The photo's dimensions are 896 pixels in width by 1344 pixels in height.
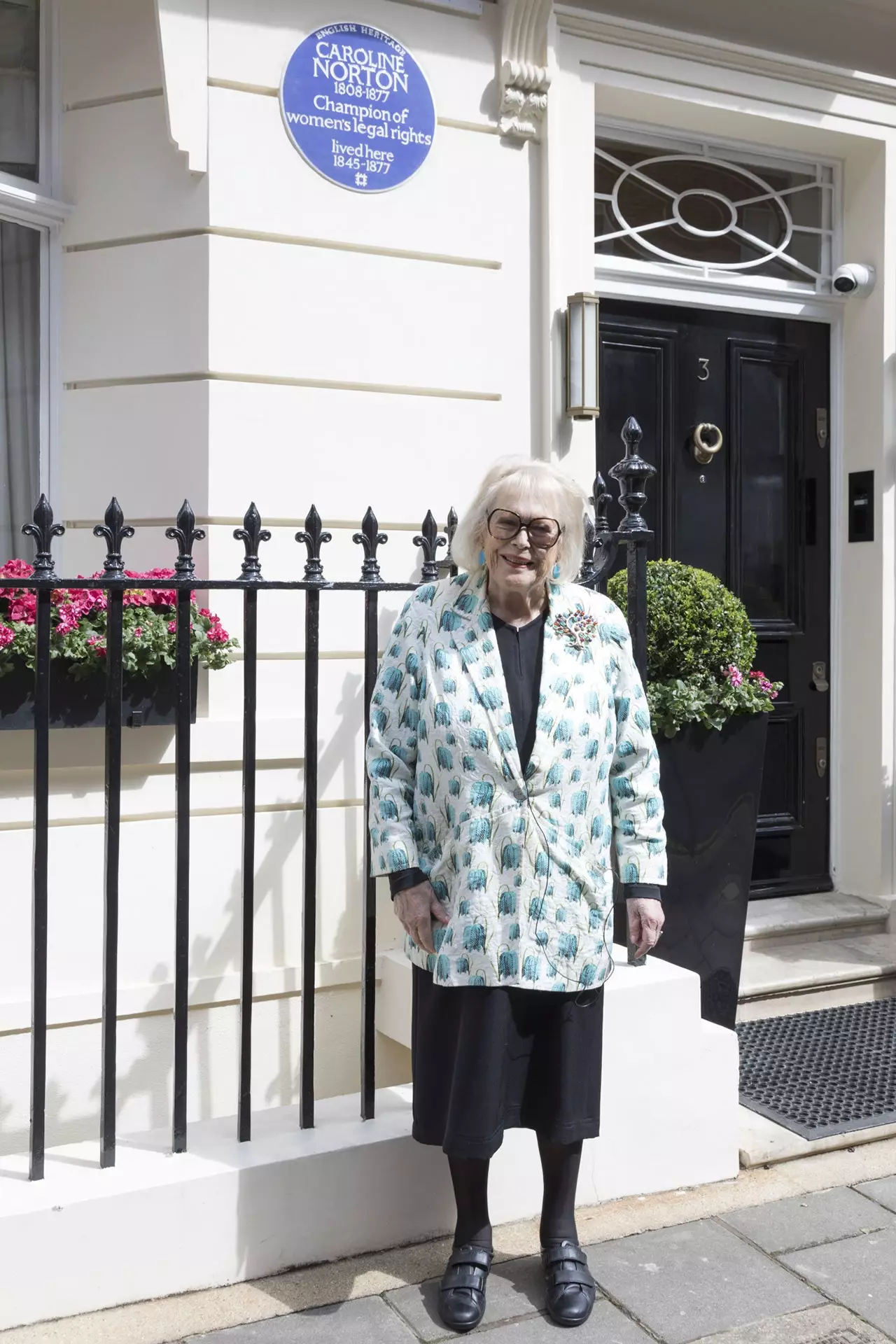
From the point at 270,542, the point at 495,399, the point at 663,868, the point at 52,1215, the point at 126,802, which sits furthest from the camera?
the point at 495,399

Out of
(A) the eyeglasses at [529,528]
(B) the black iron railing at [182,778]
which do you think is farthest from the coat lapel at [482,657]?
(B) the black iron railing at [182,778]

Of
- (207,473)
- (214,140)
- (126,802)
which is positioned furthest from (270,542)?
(214,140)

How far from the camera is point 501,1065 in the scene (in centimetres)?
257

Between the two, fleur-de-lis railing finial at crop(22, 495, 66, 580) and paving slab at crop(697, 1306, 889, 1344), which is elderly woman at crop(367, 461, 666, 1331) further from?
fleur-de-lis railing finial at crop(22, 495, 66, 580)

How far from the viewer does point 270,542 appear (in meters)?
3.96

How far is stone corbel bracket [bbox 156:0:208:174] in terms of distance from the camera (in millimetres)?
3768

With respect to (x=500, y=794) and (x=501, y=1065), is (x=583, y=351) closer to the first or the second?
(x=500, y=794)

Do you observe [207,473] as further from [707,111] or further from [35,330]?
[707,111]

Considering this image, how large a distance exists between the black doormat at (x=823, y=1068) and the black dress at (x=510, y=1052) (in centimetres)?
114

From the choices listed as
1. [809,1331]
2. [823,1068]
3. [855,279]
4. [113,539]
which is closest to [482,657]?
[113,539]

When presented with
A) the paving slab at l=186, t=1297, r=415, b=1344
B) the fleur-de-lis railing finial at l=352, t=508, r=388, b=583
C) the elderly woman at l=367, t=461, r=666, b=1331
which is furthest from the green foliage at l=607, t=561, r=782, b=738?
the paving slab at l=186, t=1297, r=415, b=1344

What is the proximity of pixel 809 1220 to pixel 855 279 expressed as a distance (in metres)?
3.72

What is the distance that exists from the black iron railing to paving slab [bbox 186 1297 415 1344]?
426 millimetres

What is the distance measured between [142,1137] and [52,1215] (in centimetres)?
37
